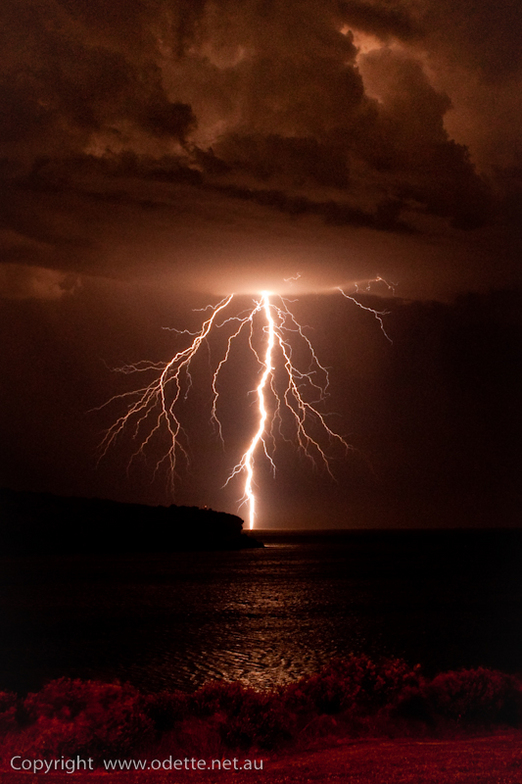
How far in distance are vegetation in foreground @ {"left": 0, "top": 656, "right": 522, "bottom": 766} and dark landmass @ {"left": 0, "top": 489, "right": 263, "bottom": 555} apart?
95240 millimetres

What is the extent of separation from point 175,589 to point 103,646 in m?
19.7

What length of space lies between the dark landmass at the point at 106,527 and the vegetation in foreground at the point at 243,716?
312 feet

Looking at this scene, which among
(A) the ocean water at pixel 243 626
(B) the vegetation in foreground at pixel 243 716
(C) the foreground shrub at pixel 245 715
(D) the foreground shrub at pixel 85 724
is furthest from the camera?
(A) the ocean water at pixel 243 626

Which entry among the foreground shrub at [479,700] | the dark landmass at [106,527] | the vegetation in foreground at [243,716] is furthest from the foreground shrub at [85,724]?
the dark landmass at [106,527]

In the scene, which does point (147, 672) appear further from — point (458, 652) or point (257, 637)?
point (458, 652)

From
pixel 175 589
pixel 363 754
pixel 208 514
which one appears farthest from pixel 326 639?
pixel 208 514

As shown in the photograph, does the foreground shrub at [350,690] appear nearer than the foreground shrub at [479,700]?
No

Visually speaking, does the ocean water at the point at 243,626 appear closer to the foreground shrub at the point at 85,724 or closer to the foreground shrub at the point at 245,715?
the foreground shrub at the point at 245,715

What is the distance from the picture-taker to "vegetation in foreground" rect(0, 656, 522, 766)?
313 inches

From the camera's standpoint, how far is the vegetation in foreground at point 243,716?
794 cm

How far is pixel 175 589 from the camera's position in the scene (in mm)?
39281

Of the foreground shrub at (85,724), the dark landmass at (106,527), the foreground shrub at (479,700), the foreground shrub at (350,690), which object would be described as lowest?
the dark landmass at (106,527)

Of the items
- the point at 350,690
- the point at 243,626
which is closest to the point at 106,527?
the point at 243,626

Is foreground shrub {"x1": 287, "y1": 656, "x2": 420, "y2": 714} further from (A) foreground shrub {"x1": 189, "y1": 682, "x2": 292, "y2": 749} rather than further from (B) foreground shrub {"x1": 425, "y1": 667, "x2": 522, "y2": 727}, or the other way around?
(B) foreground shrub {"x1": 425, "y1": 667, "x2": 522, "y2": 727}
